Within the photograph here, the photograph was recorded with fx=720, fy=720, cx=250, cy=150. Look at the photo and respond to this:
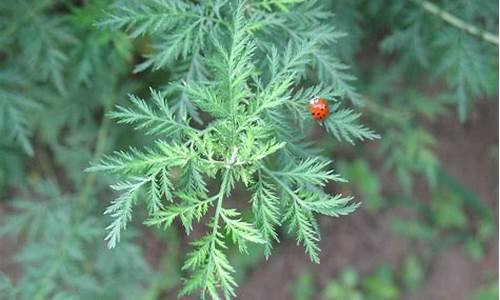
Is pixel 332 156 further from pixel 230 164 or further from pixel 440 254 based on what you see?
pixel 230 164

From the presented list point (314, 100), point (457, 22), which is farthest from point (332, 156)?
point (314, 100)

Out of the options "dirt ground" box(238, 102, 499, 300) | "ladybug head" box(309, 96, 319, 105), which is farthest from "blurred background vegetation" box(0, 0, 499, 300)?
"ladybug head" box(309, 96, 319, 105)

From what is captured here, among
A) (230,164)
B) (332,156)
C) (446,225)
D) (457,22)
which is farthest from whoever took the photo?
(446,225)

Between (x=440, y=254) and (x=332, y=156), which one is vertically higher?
(x=332, y=156)

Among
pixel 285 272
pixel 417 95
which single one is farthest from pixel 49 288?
pixel 417 95

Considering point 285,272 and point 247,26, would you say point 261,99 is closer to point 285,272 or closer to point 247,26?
point 247,26

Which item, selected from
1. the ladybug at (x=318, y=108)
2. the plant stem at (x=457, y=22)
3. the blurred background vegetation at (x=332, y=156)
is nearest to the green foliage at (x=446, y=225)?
the blurred background vegetation at (x=332, y=156)

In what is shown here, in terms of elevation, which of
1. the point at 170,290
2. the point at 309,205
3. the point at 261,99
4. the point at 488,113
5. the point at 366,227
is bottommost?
the point at 170,290

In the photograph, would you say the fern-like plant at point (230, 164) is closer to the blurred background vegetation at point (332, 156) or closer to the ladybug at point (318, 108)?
the ladybug at point (318, 108)
